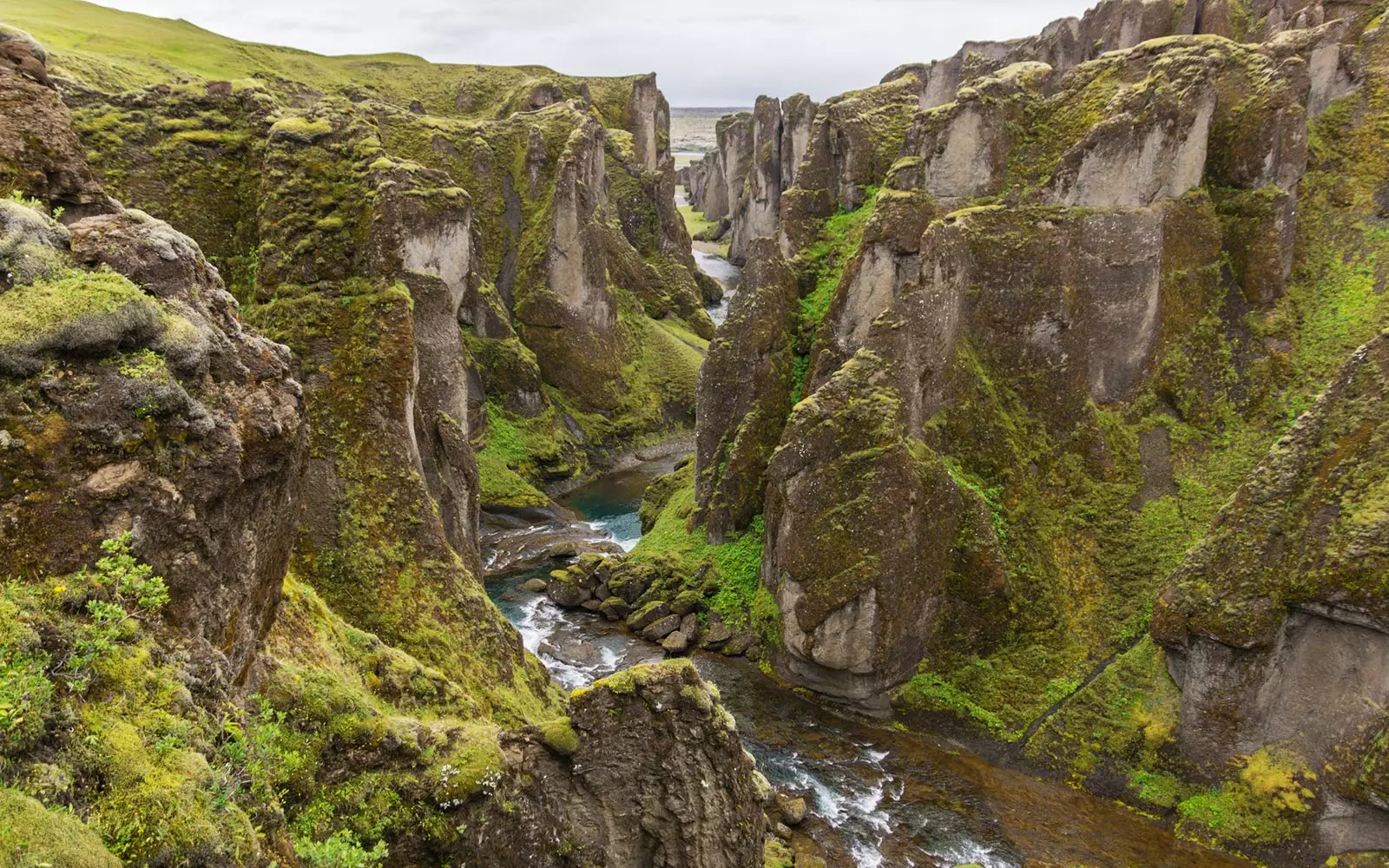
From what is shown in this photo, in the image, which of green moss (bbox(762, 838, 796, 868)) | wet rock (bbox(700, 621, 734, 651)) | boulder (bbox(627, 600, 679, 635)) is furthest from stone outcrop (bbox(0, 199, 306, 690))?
boulder (bbox(627, 600, 679, 635))

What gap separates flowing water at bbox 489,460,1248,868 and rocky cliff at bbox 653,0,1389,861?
1.28 metres

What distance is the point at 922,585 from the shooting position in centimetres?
2905

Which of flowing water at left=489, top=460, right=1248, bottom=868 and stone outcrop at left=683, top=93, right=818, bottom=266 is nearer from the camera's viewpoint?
flowing water at left=489, top=460, right=1248, bottom=868

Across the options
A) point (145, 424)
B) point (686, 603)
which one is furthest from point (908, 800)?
point (145, 424)

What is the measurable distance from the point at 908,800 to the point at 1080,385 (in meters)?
16.7

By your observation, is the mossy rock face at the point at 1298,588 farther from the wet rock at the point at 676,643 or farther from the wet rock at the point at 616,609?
the wet rock at the point at 616,609

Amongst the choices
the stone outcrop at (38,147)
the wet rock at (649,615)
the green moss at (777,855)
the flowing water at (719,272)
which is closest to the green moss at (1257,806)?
the green moss at (777,855)

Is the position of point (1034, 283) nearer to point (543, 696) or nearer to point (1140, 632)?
point (1140, 632)

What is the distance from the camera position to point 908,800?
2498 centimetres

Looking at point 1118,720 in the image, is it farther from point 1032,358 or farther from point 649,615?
point 649,615

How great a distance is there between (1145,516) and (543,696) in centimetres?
2245

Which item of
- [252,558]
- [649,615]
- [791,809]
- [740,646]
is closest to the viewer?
[252,558]

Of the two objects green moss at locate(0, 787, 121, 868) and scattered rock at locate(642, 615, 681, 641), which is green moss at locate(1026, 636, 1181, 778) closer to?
scattered rock at locate(642, 615, 681, 641)

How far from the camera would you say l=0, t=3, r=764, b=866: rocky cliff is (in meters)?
7.13
